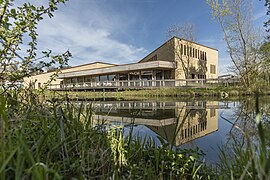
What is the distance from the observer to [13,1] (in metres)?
1.79

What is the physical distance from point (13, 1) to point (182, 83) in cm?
1996

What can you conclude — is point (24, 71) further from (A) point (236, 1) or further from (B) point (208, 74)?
(B) point (208, 74)

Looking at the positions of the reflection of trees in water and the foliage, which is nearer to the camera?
the foliage

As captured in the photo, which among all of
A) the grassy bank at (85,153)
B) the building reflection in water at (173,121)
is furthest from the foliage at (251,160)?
the building reflection in water at (173,121)

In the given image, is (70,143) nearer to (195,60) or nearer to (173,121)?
(173,121)

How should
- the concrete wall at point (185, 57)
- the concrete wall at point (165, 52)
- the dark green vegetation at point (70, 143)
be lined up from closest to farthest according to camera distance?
the dark green vegetation at point (70, 143) < the concrete wall at point (185, 57) < the concrete wall at point (165, 52)

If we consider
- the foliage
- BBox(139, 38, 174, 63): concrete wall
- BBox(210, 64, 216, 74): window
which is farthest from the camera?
BBox(210, 64, 216, 74): window

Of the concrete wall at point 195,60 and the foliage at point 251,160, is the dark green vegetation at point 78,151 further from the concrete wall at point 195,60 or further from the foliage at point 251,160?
the concrete wall at point 195,60

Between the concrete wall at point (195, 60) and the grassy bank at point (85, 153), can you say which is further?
the concrete wall at point (195, 60)

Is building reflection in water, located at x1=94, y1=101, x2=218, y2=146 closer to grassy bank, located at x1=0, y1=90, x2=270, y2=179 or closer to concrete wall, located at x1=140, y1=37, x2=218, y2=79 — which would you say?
grassy bank, located at x1=0, y1=90, x2=270, y2=179

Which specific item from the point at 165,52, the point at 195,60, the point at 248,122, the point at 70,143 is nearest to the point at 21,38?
the point at 70,143

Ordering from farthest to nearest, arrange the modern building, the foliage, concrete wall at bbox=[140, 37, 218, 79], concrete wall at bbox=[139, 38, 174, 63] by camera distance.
→ concrete wall at bbox=[139, 38, 174, 63] → concrete wall at bbox=[140, 37, 218, 79] → the modern building → the foliage

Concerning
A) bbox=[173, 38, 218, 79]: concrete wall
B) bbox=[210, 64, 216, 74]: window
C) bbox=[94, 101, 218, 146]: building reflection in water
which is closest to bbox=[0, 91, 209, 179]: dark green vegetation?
bbox=[94, 101, 218, 146]: building reflection in water

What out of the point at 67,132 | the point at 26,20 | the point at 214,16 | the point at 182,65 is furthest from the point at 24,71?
the point at 182,65
